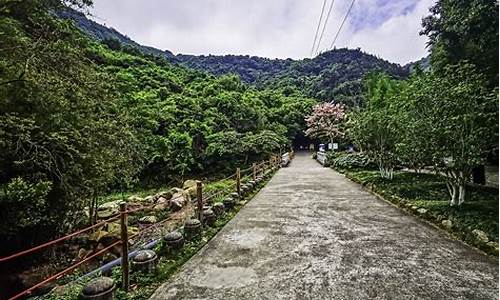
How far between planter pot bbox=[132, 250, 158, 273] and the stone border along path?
0.31 metres

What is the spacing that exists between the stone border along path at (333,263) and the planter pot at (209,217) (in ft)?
0.97

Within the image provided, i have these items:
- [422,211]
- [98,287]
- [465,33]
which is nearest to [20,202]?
[98,287]

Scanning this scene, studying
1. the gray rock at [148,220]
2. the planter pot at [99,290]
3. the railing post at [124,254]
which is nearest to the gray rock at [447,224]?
the railing post at [124,254]

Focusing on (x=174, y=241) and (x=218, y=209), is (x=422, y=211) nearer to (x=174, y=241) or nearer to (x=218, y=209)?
(x=218, y=209)

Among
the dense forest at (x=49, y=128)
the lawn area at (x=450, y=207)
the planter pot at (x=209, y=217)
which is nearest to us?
the lawn area at (x=450, y=207)

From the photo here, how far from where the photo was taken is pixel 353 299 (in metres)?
2.76

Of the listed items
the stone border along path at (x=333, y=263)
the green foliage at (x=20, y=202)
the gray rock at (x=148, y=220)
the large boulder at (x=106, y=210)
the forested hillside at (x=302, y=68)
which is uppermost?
the forested hillside at (x=302, y=68)

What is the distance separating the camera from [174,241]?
4.11 meters

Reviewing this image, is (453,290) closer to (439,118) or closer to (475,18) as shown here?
(439,118)

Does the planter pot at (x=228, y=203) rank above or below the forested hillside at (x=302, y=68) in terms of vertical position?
below

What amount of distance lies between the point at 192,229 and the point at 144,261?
133 cm

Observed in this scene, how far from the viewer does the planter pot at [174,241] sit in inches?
160

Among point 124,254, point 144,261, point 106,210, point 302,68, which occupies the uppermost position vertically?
point 302,68

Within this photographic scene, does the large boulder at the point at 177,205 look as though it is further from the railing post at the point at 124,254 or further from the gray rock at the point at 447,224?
the gray rock at the point at 447,224
